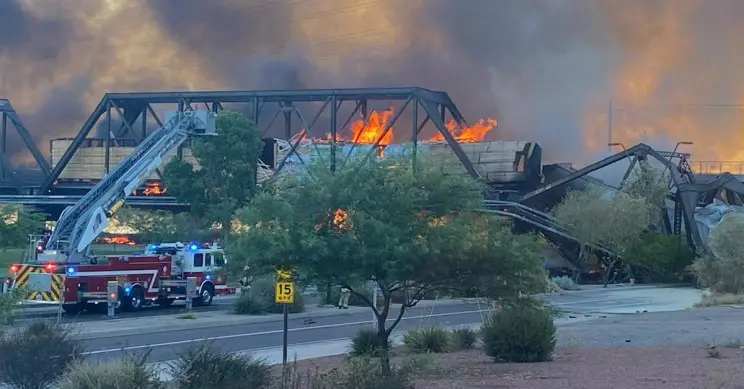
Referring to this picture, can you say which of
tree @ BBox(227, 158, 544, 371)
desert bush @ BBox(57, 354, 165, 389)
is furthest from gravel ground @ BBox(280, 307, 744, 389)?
desert bush @ BBox(57, 354, 165, 389)

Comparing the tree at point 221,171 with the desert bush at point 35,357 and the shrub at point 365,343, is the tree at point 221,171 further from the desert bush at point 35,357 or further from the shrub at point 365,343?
the desert bush at point 35,357

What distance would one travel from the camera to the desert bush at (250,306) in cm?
3359

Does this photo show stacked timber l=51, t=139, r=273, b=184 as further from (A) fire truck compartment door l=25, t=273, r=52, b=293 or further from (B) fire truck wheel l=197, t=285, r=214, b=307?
(A) fire truck compartment door l=25, t=273, r=52, b=293

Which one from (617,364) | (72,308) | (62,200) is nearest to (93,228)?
(72,308)

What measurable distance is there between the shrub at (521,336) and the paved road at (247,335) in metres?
5.31

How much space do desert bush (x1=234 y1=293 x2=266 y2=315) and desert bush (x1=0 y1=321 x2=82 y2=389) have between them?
20.0m

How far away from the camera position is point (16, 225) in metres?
60.7

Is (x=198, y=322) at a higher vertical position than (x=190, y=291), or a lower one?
lower

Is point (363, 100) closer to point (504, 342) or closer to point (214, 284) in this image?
point (214, 284)

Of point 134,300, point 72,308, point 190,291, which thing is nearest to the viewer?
point 72,308

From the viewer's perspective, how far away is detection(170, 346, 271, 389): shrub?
39.3 feet

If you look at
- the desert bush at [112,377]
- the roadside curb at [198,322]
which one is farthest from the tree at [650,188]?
the desert bush at [112,377]

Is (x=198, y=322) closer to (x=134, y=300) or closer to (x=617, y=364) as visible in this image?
(x=134, y=300)

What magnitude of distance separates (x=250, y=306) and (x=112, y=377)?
72.6 ft
